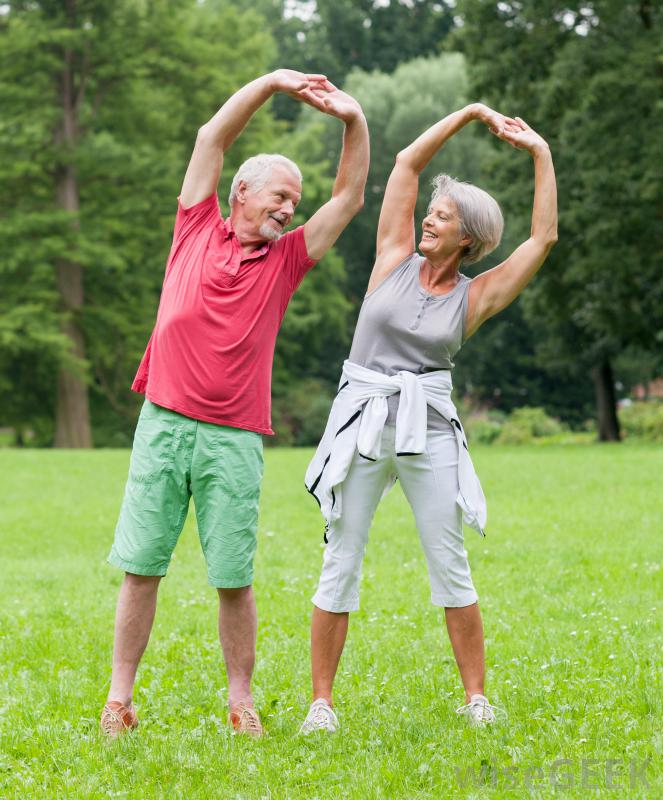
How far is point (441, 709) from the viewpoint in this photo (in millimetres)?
5043

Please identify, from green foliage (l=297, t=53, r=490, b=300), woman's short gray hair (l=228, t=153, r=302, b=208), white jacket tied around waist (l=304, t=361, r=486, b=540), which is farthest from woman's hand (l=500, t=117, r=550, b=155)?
green foliage (l=297, t=53, r=490, b=300)

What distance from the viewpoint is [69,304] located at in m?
32.6

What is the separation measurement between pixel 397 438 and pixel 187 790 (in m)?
1.54

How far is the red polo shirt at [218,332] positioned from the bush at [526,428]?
3440 cm

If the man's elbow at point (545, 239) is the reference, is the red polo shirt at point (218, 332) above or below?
below

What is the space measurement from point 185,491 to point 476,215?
64.9 inches

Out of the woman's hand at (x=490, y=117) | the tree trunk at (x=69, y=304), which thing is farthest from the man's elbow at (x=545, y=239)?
the tree trunk at (x=69, y=304)

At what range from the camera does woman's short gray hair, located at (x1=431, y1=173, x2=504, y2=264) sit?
185 inches

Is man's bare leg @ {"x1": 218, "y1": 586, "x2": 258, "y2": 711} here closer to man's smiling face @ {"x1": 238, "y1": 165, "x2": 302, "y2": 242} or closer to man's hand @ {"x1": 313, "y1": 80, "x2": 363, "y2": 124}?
man's smiling face @ {"x1": 238, "y1": 165, "x2": 302, "y2": 242}

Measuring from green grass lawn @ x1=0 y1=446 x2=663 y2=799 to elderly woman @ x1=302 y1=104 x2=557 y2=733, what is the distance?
0.39 metres

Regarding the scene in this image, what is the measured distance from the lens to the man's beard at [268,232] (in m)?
4.69

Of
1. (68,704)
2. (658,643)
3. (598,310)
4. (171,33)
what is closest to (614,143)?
(598,310)

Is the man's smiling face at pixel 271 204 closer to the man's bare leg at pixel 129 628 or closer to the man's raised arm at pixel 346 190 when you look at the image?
the man's raised arm at pixel 346 190

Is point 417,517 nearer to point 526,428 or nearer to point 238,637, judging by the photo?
point 238,637
